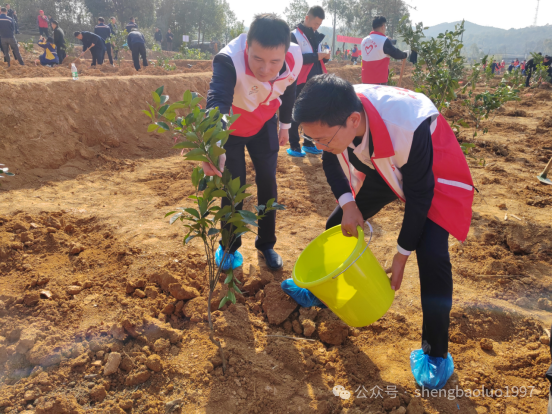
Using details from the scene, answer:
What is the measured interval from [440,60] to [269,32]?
3.34m

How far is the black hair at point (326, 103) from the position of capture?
1.34 m

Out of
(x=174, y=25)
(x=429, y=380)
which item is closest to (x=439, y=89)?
(x=429, y=380)

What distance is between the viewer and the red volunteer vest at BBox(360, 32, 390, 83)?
505 centimetres

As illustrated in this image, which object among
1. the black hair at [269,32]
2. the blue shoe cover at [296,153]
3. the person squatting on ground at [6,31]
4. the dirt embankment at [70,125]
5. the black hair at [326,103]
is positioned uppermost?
the person squatting on ground at [6,31]

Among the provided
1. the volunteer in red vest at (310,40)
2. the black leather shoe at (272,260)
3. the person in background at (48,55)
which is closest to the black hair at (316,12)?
the volunteer in red vest at (310,40)

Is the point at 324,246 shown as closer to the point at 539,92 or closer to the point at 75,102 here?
the point at 75,102

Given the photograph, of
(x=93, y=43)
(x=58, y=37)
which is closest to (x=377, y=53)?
(x=93, y=43)

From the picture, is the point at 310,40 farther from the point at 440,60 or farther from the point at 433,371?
the point at 433,371

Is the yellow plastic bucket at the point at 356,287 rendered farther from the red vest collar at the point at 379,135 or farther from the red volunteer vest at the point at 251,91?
the red volunteer vest at the point at 251,91

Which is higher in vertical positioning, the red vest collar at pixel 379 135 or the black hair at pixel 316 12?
the black hair at pixel 316 12

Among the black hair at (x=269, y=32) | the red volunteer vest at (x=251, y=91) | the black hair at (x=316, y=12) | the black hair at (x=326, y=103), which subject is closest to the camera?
the black hair at (x=326, y=103)

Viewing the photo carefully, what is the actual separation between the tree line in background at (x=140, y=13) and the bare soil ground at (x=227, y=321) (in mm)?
22287

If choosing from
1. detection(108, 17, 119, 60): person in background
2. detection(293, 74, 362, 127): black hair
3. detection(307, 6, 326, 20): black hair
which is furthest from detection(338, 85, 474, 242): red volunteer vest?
detection(108, 17, 119, 60): person in background

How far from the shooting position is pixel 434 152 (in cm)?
152
